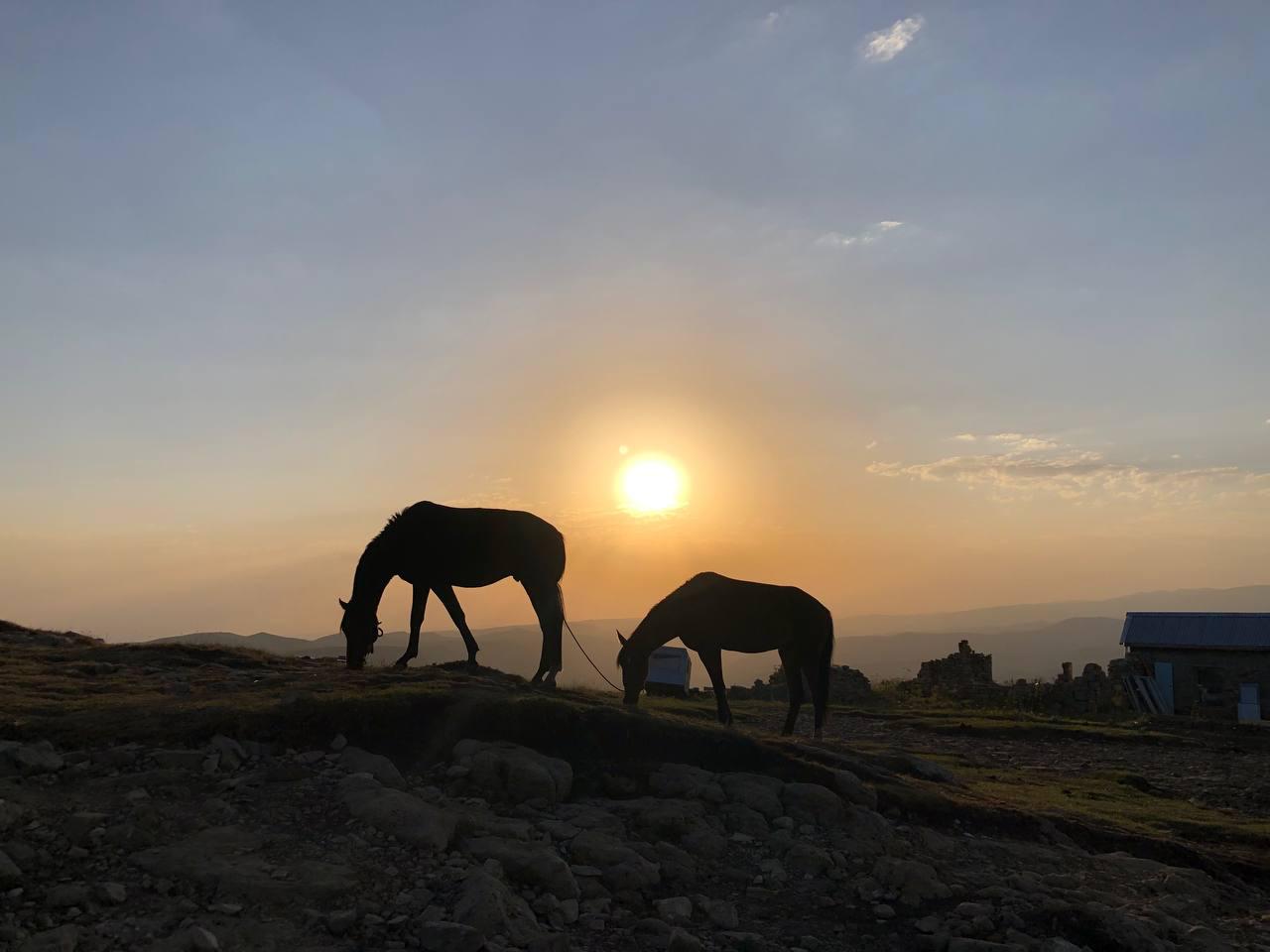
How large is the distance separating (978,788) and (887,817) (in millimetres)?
4444

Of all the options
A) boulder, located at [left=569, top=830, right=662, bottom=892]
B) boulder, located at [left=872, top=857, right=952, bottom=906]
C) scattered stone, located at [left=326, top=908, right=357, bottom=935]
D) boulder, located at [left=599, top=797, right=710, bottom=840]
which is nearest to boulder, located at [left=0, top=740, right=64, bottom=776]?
scattered stone, located at [left=326, top=908, right=357, bottom=935]

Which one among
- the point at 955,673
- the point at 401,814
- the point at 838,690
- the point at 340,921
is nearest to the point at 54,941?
the point at 340,921

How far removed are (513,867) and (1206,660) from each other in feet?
124

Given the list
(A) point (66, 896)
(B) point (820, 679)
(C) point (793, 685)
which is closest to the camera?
(A) point (66, 896)

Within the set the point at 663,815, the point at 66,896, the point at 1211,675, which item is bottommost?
the point at 66,896

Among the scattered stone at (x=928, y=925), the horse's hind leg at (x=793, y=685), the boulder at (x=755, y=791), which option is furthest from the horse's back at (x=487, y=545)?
the scattered stone at (x=928, y=925)

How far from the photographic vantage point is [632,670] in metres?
17.0

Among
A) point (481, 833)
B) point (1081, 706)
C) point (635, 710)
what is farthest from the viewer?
point (1081, 706)

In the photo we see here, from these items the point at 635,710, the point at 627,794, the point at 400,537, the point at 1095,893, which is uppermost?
the point at 400,537

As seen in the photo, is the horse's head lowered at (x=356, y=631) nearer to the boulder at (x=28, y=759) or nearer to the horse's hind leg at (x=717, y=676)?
the horse's hind leg at (x=717, y=676)

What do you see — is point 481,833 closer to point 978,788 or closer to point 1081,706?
point 978,788

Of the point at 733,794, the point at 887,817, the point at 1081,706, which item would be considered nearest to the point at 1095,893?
the point at 887,817

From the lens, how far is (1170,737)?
91.6 feet

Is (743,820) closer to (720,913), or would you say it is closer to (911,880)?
(911,880)
